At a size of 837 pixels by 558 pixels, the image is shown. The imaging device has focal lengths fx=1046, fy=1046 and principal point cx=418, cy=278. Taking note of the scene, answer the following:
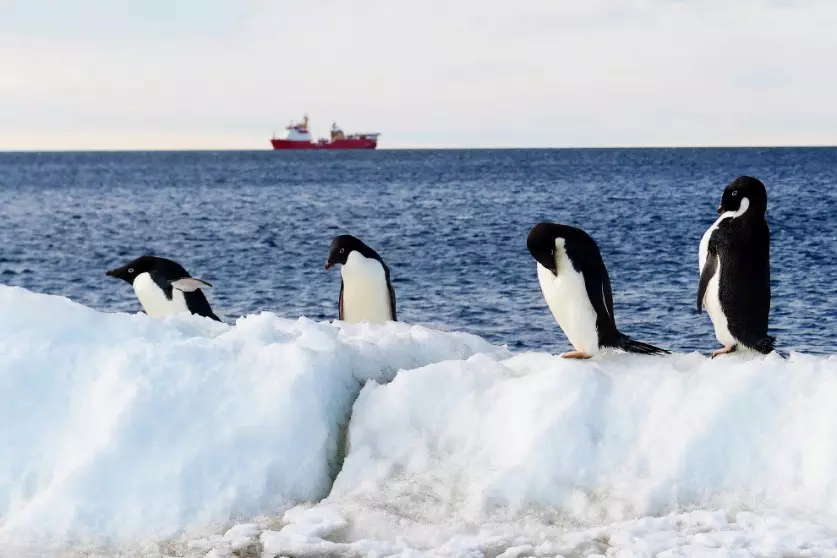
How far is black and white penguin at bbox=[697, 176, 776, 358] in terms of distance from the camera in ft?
25.2

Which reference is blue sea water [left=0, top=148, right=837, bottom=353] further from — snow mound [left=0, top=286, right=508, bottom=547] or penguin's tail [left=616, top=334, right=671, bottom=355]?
snow mound [left=0, top=286, right=508, bottom=547]

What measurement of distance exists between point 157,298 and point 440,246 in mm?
26045

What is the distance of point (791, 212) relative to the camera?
52.2m

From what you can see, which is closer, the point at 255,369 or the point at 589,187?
the point at 255,369

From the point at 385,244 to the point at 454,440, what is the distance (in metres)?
34.0

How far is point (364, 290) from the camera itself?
456 inches

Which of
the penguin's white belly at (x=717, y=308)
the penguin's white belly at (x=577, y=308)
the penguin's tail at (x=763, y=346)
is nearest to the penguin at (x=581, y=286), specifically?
the penguin's white belly at (x=577, y=308)

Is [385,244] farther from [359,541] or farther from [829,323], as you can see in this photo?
[359,541]

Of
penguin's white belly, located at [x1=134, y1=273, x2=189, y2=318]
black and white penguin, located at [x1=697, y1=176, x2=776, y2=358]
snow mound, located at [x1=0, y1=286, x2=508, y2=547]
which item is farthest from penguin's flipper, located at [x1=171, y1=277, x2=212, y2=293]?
black and white penguin, located at [x1=697, y1=176, x2=776, y2=358]

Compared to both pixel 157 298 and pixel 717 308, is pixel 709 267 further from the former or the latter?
pixel 157 298

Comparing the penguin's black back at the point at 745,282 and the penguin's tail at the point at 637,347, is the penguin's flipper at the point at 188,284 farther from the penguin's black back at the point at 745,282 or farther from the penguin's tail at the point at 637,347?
the penguin's black back at the point at 745,282

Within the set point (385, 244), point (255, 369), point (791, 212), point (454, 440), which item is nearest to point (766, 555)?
point (454, 440)

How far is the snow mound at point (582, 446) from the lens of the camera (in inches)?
223

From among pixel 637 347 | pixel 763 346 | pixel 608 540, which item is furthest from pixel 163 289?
pixel 608 540
